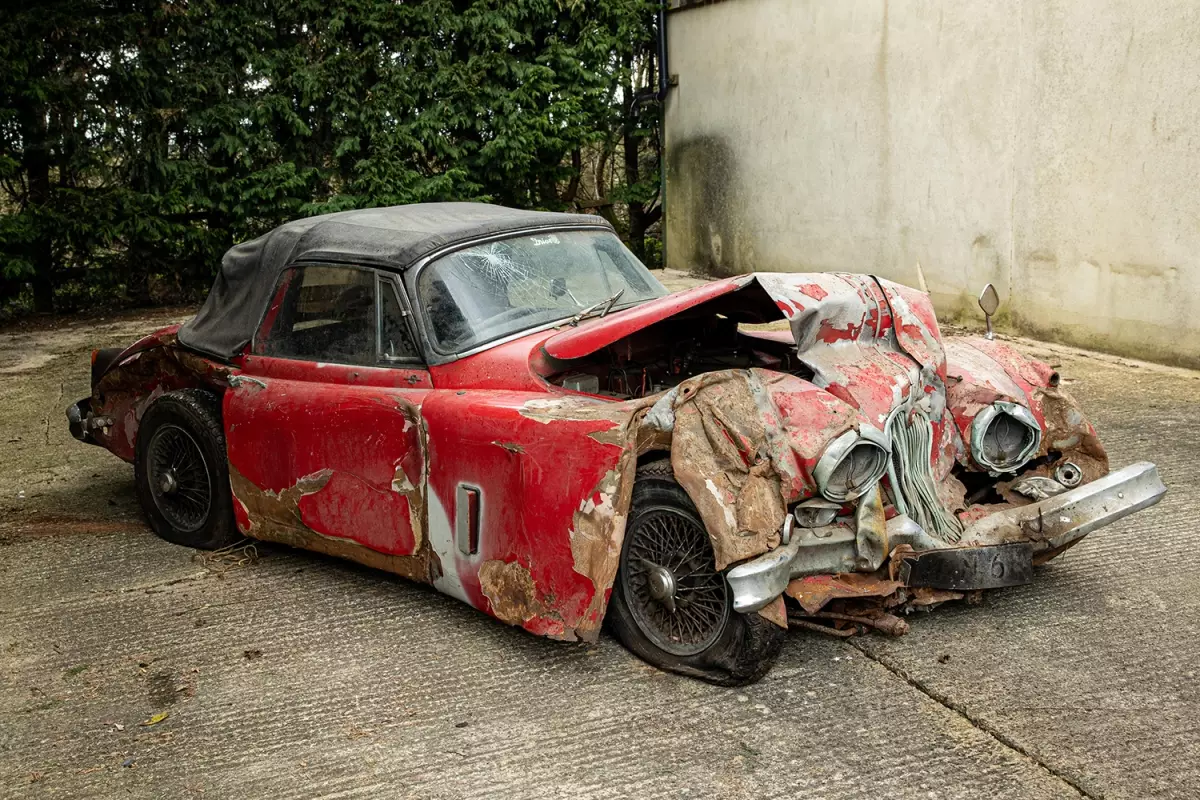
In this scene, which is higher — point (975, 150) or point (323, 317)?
point (975, 150)

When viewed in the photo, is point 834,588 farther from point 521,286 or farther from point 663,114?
point 663,114

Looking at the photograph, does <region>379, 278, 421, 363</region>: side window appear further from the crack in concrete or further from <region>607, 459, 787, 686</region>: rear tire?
the crack in concrete

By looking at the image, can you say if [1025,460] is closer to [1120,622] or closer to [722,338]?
[1120,622]

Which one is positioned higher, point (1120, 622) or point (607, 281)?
point (607, 281)

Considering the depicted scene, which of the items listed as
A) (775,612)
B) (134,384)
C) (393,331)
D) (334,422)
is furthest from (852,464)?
(134,384)

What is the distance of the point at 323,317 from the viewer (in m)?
4.73

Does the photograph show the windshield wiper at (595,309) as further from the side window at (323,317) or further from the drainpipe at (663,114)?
the drainpipe at (663,114)

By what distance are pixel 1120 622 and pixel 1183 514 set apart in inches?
54.2

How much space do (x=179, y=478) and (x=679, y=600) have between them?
2.84 m

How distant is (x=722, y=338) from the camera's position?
191 inches

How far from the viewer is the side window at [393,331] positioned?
4359mm

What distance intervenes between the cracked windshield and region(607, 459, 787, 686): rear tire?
3.58 ft

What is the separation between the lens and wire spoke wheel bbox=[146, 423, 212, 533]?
16.8ft

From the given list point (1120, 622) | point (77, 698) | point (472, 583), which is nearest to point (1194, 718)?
point (1120, 622)
